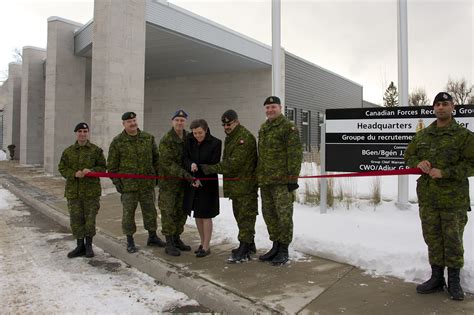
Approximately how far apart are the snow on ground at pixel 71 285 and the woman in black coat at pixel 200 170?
3.09 feet

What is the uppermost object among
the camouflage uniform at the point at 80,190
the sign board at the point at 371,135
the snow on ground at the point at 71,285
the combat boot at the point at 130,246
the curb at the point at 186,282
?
the sign board at the point at 371,135

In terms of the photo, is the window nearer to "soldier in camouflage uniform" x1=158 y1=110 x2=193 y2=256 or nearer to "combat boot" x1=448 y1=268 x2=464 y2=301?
"soldier in camouflage uniform" x1=158 y1=110 x2=193 y2=256

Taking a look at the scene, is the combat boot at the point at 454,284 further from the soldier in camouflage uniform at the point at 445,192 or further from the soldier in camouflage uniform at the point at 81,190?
the soldier in camouflage uniform at the point at 81,190

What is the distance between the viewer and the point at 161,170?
17.0ft

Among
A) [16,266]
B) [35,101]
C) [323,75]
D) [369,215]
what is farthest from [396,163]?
[35,101]

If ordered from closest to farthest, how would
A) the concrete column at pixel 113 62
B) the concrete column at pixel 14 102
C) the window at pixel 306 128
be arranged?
the concrete column at pixel 113 62 → the window at pixel 306 128 → the concrete column at pixel 14 102

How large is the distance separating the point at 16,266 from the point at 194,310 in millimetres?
2732

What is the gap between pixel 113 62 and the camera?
11.0m

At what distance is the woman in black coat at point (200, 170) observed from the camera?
4.75 metres

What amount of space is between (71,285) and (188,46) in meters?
12.3

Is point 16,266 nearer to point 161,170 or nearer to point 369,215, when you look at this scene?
point 161,170

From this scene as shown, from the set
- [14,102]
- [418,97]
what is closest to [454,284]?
[14,102]

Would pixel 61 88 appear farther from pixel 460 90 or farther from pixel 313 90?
pixel 460 90

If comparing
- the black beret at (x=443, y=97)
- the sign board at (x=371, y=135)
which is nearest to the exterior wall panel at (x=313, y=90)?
the sign board at (x=371, y=135)
